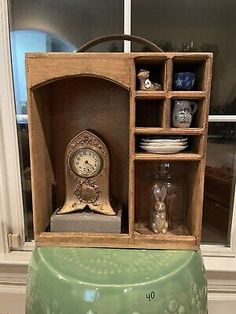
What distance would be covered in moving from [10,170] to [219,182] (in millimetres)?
903

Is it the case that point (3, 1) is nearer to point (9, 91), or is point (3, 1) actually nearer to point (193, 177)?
point (9, 91)

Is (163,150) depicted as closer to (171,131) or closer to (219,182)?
(171,131)

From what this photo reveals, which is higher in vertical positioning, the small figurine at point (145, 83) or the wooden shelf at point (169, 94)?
the small figurine at point (145, 83)

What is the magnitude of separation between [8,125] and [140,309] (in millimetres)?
→ 874

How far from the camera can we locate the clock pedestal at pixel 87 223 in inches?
39.8

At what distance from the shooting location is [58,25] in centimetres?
125

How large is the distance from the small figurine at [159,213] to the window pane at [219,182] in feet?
1.23

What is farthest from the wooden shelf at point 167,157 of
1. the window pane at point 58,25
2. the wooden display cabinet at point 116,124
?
the window pane at point 58,25

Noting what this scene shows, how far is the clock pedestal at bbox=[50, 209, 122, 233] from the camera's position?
3.32ft

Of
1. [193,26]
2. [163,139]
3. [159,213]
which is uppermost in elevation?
[193,26]

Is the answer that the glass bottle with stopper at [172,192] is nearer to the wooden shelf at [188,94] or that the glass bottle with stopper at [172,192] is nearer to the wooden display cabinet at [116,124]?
the wooden display cabinet at [116,124]

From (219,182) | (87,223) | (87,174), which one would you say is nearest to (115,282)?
(87,223)

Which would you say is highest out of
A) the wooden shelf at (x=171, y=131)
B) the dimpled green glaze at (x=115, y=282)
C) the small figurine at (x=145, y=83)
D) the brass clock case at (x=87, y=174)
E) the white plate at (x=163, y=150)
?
the small figurine at (x=145, y=83)

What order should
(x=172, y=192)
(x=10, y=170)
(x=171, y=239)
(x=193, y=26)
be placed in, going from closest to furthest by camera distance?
(x=171, y=239), (x=172, y=192), (x=193, y=26), (x=10, y=170)
